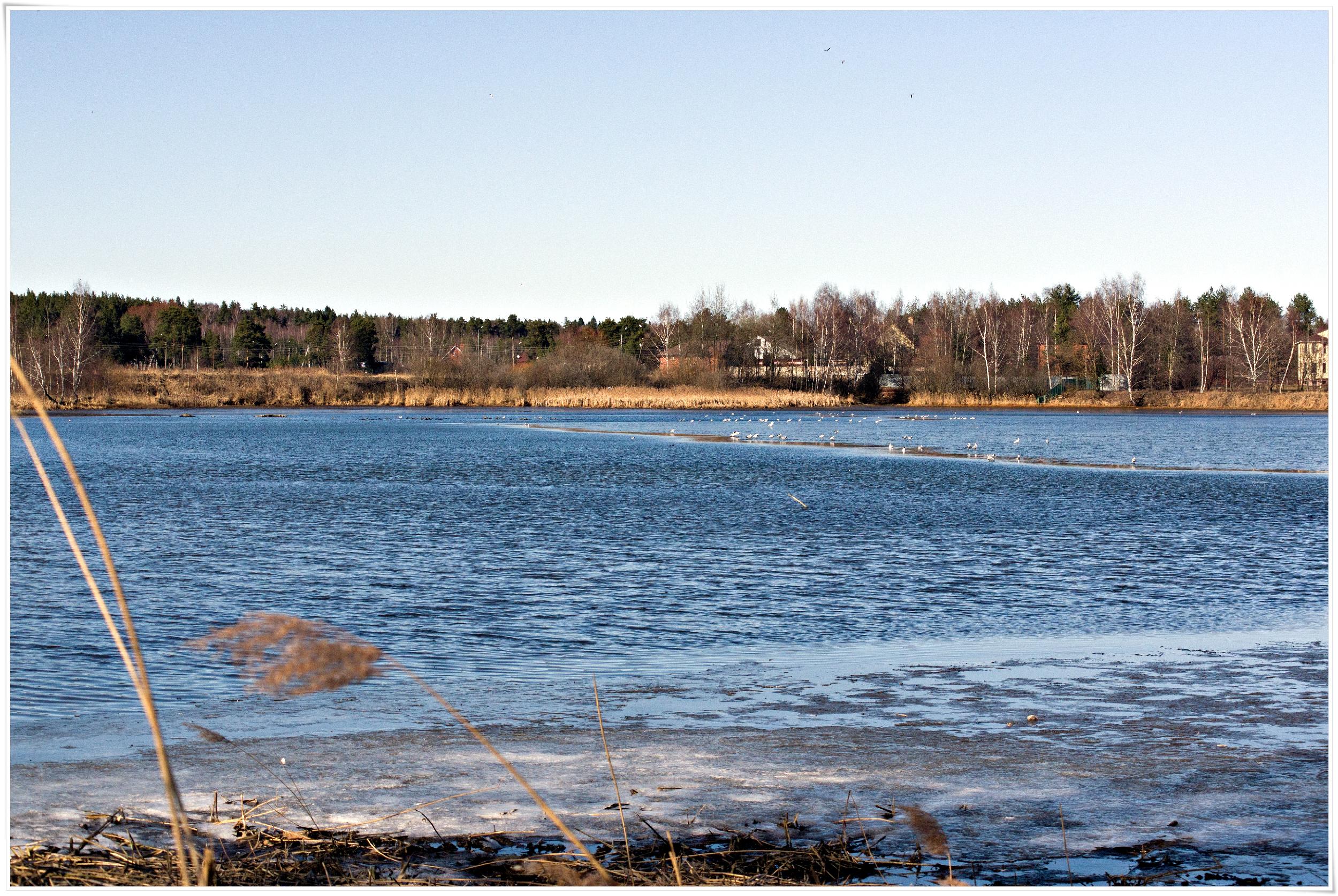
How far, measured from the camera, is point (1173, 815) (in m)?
5.35

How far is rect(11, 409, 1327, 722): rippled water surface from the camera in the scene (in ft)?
31.9

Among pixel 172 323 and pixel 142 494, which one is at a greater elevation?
pixel 172 323

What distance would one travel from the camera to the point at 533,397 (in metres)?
75.4

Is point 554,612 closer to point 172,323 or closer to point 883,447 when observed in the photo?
point 883,447

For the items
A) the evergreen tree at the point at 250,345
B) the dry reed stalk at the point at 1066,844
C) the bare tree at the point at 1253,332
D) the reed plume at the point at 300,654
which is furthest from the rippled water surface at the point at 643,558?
the evergreen tree at the point at 250,345

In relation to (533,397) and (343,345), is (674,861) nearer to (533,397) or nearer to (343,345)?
(533,397)

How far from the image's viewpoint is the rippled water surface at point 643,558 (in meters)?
9.72

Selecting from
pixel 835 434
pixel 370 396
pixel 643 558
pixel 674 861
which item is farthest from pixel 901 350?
pixel 674 861

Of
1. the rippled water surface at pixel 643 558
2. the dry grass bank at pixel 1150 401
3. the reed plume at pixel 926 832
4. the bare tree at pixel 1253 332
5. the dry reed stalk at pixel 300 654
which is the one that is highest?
the bare tree at pixel 1253 332

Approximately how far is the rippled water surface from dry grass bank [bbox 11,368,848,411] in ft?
138

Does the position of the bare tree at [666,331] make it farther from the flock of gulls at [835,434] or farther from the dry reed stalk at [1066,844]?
the dry reed stalk at [1066,844]

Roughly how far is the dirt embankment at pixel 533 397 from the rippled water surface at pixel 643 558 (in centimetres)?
4211

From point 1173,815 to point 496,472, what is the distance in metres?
23.6

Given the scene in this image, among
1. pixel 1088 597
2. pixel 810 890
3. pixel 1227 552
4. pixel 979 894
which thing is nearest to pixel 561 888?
pixel 810 890
